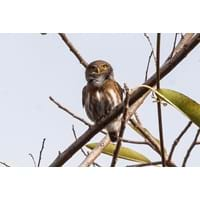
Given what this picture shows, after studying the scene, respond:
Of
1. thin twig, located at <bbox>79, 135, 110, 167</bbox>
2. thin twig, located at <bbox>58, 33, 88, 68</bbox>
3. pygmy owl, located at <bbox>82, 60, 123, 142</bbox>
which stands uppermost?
pygmy owl, located at <bbox>82, 60, 123, 142</bbox>

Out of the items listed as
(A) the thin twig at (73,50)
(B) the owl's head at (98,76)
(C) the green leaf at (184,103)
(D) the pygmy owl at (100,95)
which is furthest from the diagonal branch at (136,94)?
(D) the pygmy owl at (100,95)

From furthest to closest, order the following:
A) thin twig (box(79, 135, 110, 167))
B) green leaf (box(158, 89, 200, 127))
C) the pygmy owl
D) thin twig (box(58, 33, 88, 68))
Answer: the pygmy owl → thin twig (box(58, 33, 88, 68)) → thin twig (box(79, 135, 110, 167)) → green leaf (box(158, 89, 200, 127))

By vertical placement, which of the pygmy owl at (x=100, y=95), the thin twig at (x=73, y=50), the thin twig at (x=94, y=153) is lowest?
the thin twig at (x=94, y=153)

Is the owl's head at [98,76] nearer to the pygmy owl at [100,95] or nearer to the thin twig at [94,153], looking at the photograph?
the pygmy owl at [100,95]

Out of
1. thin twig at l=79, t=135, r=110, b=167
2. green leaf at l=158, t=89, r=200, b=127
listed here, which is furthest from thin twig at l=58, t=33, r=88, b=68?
green leaf at l=158, t=89, r=200, b=127

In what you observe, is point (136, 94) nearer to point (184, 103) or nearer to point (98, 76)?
point (184, 103)

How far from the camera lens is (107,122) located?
33.0 inches

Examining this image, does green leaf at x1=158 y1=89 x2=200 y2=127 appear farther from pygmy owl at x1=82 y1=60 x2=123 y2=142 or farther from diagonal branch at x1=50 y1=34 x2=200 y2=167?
pygmy owl at x1=82 y1=60 x2=123 y2=142

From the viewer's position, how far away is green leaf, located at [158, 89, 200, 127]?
0.58 m

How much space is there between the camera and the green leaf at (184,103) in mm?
578
